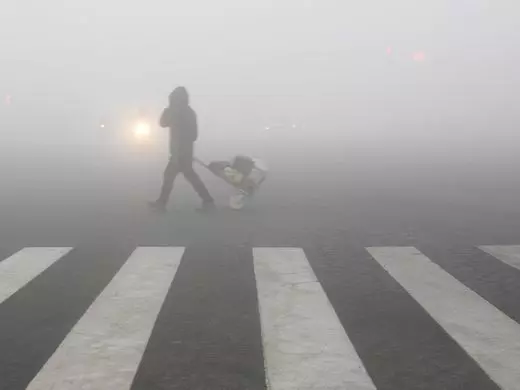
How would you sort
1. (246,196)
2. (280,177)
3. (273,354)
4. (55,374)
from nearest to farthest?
1. (55,374)
2. (273,354)
3. (246,196)
4. (280,177)

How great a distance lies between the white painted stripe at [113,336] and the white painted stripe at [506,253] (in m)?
3.60

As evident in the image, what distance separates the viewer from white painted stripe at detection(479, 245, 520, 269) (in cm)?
719

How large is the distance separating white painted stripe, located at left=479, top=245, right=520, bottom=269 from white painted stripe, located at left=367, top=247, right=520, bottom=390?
854 mm

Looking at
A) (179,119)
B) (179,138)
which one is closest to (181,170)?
(179,138)

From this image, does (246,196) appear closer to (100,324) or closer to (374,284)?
(374,284)

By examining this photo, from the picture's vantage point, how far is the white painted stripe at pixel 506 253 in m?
7.19

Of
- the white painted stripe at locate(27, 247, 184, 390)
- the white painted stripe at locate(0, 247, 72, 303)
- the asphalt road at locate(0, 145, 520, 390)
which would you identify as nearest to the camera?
the white painted stripe at locate(27, 247, 184, 390)

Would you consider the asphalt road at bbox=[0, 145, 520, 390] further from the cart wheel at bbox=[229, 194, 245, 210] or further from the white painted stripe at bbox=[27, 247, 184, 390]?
the cart wheel at bbox=[229, 194, 245, 210]

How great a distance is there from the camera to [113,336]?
469 centimetres

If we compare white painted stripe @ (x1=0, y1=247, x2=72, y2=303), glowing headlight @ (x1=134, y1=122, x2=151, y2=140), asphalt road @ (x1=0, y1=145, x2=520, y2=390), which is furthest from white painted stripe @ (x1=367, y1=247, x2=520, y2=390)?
glowing headlight @ (x1=134, y1=122, x2=151, y2=140)

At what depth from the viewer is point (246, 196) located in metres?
11.4

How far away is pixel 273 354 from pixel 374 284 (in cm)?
208

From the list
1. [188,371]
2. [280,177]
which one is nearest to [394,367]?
[188,371]

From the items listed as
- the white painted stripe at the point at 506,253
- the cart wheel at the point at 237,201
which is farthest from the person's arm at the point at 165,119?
the white painted stripe at the point at 506,253
